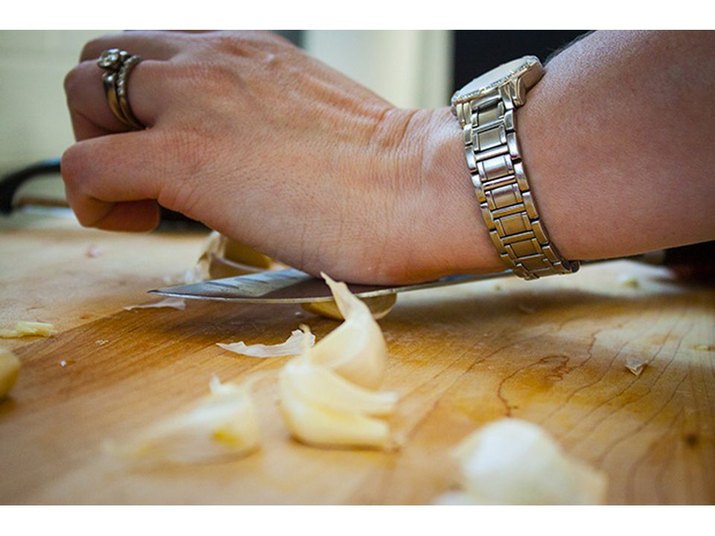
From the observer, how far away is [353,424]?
455 millimetres

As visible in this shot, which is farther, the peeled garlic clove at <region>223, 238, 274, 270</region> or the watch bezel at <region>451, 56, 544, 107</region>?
the peeled garlic clove at <region>223, 238, 274, 270</region>

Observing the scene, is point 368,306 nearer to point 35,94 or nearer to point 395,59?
point 35,94

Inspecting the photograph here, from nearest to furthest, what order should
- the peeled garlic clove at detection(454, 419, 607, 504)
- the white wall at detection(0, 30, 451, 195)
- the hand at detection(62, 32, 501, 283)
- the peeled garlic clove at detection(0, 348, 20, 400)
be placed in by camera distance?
the peeled garlic clove at detection(454, 419, 607, 504) → the peeled garlic clove at detection(0, 348, 20, 400) → the hand at detection(62, 32, 501, 283) → the white wall at detection(0, 30, 451, 195)

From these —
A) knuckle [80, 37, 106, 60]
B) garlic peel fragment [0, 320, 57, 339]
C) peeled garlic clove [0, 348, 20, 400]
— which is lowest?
garlic peel fragment [0, 320, 57, 339]

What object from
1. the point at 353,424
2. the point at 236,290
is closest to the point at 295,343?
the point at 236,290

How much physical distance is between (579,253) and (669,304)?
0.40 metres

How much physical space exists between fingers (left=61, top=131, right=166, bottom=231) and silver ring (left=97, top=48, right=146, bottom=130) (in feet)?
0.18

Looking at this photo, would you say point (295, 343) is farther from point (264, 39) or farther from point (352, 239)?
point (264, 39)

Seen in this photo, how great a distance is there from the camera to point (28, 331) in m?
0.66

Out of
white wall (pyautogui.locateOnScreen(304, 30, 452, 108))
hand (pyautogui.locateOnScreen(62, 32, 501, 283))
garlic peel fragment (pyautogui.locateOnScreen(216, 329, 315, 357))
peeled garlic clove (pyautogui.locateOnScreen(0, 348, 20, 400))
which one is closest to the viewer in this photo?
peeled garlic clove (pyautogui.locateOnScreen(0, 348, 20, 400))

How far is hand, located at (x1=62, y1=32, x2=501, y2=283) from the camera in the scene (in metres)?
0.75

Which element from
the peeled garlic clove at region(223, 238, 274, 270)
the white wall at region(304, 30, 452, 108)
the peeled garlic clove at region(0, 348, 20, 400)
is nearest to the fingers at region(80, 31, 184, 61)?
the peeled garlic clove at region(223, 238, 274, 270)

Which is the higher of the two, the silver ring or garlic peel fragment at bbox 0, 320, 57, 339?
the silver ring

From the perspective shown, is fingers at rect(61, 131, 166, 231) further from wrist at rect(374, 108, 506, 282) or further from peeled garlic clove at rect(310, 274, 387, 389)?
peeled garlic clove at rect(310, 274, 387, 389)
